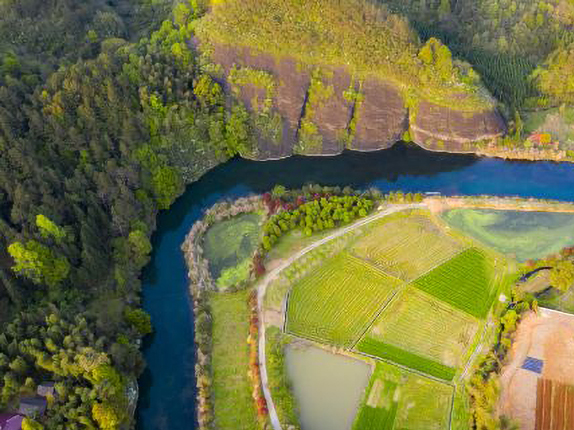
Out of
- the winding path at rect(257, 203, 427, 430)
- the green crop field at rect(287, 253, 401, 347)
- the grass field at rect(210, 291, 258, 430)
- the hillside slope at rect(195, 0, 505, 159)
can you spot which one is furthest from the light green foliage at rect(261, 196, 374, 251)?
the hillside slope at rect(195, 0, 505, 159)

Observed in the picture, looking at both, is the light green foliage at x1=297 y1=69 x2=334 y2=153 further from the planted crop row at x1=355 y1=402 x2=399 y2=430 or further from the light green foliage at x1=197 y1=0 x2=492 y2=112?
the planted crop row at x1=355 y1=402 x2=399 y2=430

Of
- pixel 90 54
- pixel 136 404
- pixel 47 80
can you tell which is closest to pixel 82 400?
pixel 136 404

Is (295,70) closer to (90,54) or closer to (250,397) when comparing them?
(90,54)

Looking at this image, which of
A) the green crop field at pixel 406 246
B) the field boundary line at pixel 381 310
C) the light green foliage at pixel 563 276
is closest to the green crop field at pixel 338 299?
the field boundary line at pixel 381 310

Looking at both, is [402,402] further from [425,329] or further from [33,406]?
[33,406]

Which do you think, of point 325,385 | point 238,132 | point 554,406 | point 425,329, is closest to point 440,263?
point 425,329

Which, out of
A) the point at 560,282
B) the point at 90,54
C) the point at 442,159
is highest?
the point at 90,54
